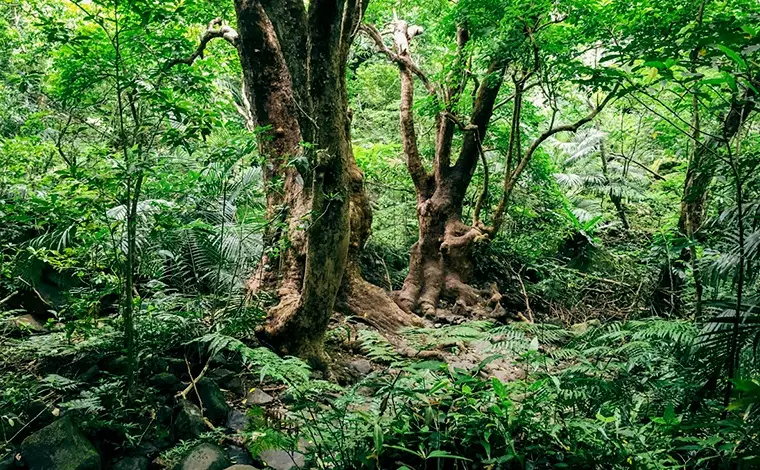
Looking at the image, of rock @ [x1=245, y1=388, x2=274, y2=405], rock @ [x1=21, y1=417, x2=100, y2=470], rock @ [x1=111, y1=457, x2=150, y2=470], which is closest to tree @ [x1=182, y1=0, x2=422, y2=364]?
rock @ [x1=245, y1=388, x2=274, y2=405]

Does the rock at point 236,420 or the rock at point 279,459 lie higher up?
the rock at point 236,420

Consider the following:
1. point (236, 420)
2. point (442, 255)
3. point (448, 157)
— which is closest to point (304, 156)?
point (236, 420)

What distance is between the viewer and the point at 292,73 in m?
3.94

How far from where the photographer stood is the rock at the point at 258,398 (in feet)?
11.5

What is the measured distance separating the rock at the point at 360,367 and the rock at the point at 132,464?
198cm

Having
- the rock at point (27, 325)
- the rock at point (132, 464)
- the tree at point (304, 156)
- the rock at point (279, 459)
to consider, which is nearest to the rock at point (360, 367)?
the tree at point (304, 156)

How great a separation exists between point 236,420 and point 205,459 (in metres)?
0.57

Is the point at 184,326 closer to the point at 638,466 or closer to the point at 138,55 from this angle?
the point at 638,466

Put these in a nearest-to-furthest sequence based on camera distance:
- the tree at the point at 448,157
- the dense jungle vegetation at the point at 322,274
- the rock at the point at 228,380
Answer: the dense jungle vegetation at the point at 322,274, the rock at the point at 228,380, the tree at the point at 448,157

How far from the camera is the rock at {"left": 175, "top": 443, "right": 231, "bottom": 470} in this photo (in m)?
2.62

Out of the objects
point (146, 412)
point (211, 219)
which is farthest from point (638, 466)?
point (211, 219)

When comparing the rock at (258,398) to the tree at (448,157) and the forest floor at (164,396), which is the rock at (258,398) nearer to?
the forest floor at (164,396)

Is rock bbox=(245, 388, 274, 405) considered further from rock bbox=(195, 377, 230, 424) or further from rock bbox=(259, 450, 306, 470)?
rock bbox=(259, 450, 306, 470)

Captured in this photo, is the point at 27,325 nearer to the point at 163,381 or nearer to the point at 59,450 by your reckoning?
the point at 163,381
